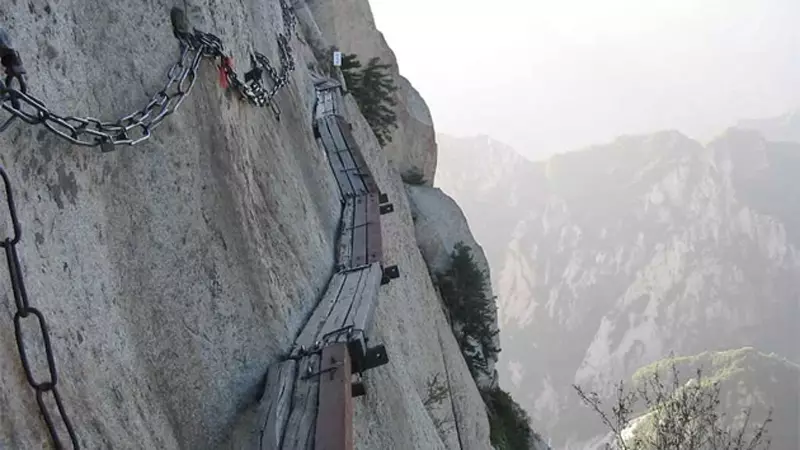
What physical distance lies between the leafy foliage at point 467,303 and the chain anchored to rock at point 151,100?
16.0 metres

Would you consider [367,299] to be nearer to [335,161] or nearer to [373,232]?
[373,232]

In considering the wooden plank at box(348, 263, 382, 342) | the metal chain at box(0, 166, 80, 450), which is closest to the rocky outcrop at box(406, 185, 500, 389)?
the wooden plank at box(348, 263, 382, 342)

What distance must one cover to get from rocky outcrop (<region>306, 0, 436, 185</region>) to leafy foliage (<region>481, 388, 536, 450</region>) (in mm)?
8255

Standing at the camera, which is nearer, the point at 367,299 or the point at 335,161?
the point at 367,299

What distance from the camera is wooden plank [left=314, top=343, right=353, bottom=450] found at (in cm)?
385

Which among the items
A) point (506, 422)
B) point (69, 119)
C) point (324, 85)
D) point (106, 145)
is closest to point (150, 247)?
point (106, 145)

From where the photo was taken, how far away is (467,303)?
22.5m

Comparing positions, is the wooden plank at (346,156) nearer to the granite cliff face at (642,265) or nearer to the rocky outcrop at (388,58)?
the rocky outcrop at (388,58)

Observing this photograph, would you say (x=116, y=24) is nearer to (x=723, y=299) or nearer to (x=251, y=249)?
(x=251, y=249)

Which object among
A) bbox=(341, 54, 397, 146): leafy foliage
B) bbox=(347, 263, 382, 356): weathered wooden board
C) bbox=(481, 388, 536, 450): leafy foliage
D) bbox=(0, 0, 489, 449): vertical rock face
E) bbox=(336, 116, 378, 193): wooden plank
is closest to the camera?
bbox=(0, 0, 489, 449): vertical rock face

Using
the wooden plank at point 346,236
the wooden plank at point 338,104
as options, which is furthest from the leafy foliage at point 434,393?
the wooden plank at point 338,104

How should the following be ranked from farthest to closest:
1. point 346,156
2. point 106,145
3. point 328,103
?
point 328,103, point 346,156, point 106,145

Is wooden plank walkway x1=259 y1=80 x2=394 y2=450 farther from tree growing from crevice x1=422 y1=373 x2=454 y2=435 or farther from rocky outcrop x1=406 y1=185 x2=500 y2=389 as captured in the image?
rocky outcrop x1=406 y1=185 x2=500 y2=389

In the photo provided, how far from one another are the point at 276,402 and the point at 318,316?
Answer: 151 cm
